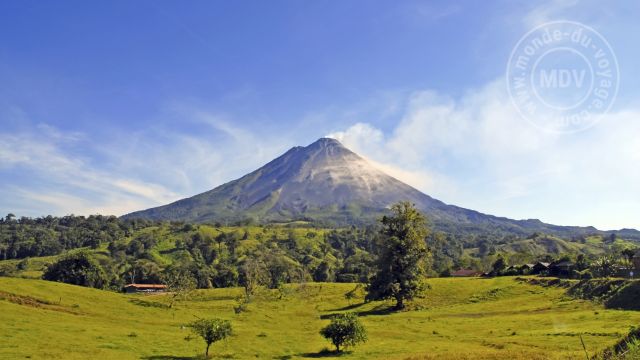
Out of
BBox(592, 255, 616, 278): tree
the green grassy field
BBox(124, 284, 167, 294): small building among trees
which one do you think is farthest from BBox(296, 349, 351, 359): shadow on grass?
BBox(124, 284, 167, 294): small building among trees

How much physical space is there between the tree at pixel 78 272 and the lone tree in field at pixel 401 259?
70977 mm

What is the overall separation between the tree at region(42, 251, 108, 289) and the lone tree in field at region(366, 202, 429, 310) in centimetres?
7098

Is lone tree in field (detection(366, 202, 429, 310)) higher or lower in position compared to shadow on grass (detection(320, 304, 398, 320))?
higher

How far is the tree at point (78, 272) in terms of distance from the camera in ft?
380

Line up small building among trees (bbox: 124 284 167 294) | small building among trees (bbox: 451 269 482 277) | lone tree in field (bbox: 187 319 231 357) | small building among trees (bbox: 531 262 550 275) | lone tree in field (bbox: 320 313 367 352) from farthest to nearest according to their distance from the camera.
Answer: small building among trees (bbox: 451 269 482 277) → small building among trees (bbox: 124 284 167 294) → small building among trees (bbox: 531 262 550 275) → lone tree in field (bbox: 320 313 367 352) → lone tree in field (bbox: 187 319 231 357)

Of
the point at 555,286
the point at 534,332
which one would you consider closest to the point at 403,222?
the point at 555,286

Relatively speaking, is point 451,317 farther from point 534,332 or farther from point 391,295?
point 534,332

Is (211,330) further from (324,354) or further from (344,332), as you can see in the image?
(344,332)

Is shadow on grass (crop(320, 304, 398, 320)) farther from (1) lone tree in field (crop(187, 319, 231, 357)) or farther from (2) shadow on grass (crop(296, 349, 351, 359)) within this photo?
(1) lone tree in field (crop(187, 319, 231, 357))

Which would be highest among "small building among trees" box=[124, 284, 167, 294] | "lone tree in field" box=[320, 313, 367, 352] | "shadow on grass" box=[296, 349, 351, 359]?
"small building among trees" box=[124, 284, 167, 294]

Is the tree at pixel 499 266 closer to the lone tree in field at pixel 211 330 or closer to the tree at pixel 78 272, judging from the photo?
the tree at pixel 78 272

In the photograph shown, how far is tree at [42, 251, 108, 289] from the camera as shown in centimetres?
11574

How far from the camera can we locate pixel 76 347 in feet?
130

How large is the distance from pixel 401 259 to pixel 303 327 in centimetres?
2750
